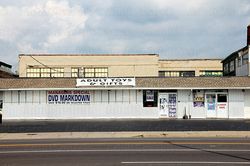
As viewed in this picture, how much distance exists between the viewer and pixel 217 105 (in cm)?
3566

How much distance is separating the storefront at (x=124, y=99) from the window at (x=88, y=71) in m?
21.1

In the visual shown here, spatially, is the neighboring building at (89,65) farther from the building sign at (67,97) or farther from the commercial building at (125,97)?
the commercial building at (125,97)

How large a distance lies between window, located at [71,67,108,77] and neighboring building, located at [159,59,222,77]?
12411 millimetres

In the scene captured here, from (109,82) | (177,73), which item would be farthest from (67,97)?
(177,73)

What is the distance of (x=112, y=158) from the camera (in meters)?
12.8

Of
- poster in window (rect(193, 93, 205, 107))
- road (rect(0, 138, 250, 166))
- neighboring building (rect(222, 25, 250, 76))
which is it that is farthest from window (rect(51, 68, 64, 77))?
road (rect(0, 138, 250, 166))

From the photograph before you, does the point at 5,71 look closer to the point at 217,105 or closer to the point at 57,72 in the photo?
the point at 57,72

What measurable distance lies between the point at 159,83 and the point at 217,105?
5650mm

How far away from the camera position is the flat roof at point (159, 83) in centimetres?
3525

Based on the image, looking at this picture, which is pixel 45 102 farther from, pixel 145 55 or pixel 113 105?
pixel 145 55

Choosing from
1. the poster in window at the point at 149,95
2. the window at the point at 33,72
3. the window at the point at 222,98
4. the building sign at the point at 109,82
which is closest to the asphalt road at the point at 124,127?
the window at the point at 222,98

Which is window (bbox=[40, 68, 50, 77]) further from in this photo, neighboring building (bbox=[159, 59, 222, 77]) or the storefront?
the storefront


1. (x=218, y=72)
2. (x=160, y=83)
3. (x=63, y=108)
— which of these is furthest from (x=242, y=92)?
(x=218, y=72)

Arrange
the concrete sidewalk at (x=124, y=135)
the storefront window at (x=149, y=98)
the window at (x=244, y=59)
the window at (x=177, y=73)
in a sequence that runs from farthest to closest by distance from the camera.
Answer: the window at (x=177, y=73) → the window at (x=244, y=59) → the storefront window at (x=149, y=98) → the concrete sidewalk at (x=124, y=135)
